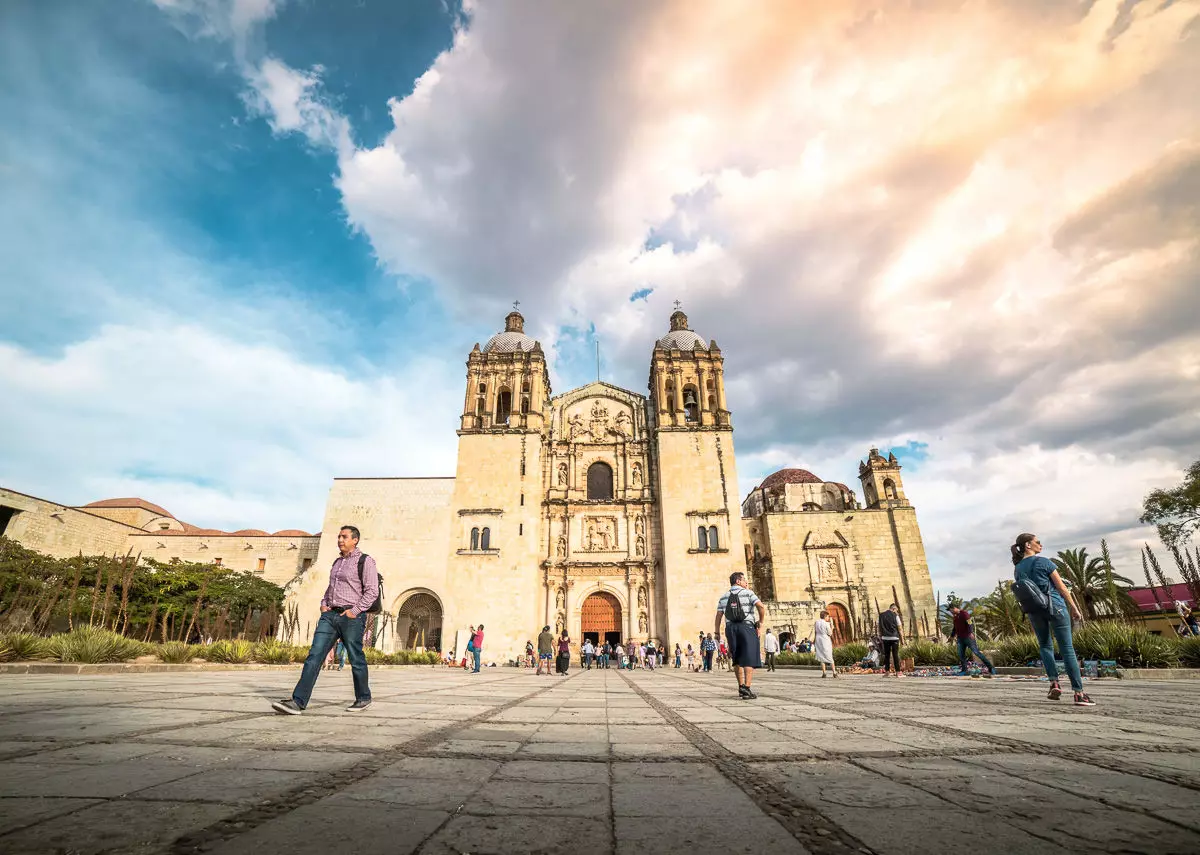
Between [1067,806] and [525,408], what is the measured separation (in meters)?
27.4

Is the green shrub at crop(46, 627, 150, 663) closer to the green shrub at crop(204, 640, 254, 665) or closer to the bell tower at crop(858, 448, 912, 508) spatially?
the green shrub at crop(204, 640, 254, 665)

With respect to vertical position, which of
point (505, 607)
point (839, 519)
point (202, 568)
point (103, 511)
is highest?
point (103, 511)

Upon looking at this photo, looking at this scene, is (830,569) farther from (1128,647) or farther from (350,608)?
(350,608)

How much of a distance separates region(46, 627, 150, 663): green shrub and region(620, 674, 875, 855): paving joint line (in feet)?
34.6

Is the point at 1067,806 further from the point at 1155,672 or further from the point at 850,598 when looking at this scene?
the point at 850,598

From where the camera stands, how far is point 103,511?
1425 inches

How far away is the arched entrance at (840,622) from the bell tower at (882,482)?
6.75 m

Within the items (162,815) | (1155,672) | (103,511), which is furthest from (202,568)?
(1155,672)

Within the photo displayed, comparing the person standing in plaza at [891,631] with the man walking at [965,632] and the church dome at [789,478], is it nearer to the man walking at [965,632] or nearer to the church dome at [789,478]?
the man walking at [965,632]

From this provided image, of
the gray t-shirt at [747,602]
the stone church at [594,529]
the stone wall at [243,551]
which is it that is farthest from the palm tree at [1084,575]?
the stone wall at [243,551]

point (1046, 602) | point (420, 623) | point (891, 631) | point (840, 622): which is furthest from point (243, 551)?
point (1046, 602)

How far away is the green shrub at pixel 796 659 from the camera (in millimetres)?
18562

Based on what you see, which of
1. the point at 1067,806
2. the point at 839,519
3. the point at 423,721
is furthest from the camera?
the point at 839,519

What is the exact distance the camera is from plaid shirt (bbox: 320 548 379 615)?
4281 mm
